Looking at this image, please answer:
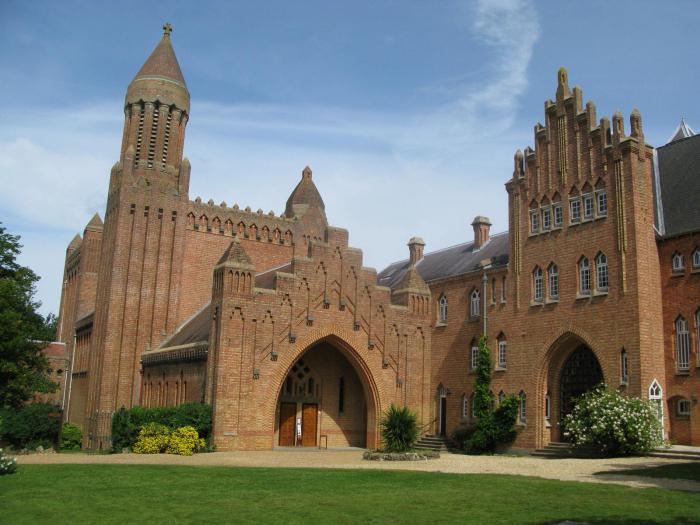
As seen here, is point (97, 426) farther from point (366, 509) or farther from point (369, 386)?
point (366, 509)

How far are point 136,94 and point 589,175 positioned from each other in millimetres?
28482

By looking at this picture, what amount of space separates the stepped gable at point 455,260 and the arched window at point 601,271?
6.74 meters

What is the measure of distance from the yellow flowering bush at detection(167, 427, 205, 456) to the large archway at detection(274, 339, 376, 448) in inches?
274

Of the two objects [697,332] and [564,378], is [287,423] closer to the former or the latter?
[564,378]

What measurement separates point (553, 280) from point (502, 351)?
4.70 meters

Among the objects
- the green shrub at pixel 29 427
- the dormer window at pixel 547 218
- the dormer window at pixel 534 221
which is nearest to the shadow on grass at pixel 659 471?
the dormer window at pixel 547 218

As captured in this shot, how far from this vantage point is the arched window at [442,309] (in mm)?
41125

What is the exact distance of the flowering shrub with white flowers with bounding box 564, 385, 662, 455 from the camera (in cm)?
2669

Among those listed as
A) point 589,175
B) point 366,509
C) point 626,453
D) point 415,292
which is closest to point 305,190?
point 415,292

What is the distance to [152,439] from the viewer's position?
2958cm

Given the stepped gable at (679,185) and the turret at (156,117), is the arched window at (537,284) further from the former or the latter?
the turret at (156,117)

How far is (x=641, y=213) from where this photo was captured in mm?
30234

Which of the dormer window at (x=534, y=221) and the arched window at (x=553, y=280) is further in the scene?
the dormer window at (x=534, y=221)

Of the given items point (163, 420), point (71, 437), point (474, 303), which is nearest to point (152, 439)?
→ point (163, 420)
